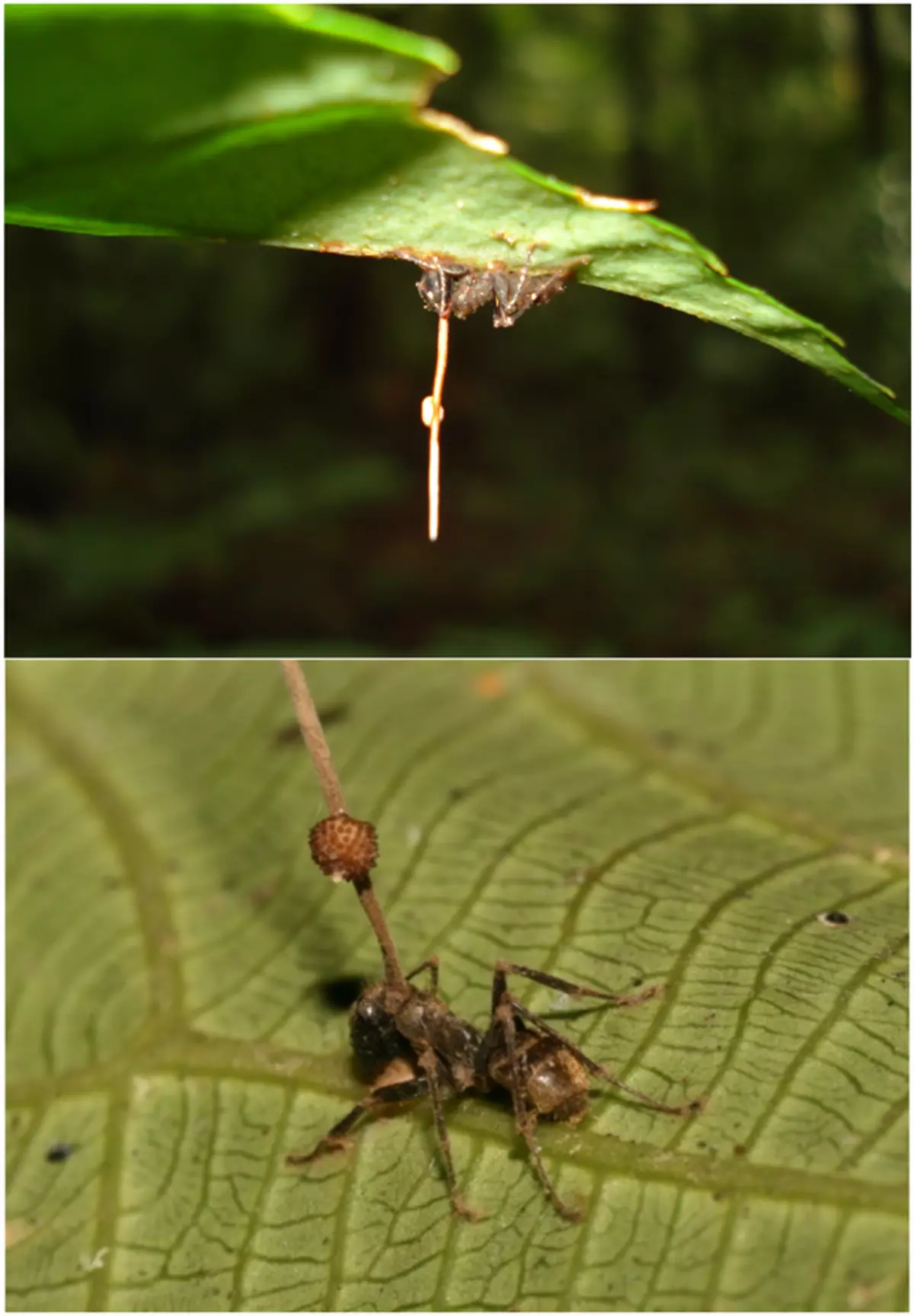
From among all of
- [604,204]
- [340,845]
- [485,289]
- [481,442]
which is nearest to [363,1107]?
[340,845]

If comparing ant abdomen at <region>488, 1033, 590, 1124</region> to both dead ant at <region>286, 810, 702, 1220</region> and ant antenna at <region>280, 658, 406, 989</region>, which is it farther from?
ant antenna at <region>280, 658, 406, 989</region>

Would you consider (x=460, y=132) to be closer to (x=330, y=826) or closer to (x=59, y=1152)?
(x=330, y=826)

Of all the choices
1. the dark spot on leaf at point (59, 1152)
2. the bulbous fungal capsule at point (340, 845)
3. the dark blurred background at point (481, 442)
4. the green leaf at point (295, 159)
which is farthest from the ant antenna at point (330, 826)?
the dark blurred background at point (481, 442)

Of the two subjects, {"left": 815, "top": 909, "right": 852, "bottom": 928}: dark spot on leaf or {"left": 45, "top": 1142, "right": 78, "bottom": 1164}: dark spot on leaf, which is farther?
{"left": 45, "top": 1142, "right": 78, "bottom": 1164}: dark spot on leaf

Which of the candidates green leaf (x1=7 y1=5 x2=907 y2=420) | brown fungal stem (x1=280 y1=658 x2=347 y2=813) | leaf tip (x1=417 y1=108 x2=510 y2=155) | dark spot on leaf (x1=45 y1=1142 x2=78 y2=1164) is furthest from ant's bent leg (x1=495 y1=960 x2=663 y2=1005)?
leaf tip (x1=417 y1=108 x2=510 y2=155)

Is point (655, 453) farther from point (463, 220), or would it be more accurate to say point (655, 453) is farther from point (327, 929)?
point (463, 220)

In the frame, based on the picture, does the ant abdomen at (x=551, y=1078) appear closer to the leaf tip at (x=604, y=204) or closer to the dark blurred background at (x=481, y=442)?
the leaf tip at (x=604, y=204)

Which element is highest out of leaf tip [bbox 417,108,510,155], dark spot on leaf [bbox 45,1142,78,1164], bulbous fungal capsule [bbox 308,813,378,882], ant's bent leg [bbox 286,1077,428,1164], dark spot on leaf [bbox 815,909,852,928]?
leaf tip [bbox 417,108,510,155]

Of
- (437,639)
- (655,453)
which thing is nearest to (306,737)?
(437,639)
